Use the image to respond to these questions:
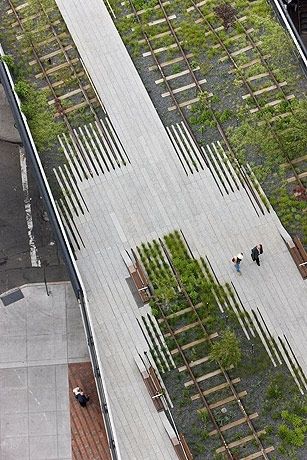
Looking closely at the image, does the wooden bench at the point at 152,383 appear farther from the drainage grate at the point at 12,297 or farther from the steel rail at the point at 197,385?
the drainage grate at the point at 12,297

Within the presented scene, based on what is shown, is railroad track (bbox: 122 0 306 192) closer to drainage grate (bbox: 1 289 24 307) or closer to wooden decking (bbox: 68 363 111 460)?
drainage grate (bbox: 1 289 24 307)

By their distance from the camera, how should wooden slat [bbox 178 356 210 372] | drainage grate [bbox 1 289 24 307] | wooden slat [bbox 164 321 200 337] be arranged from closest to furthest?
wooden slat [bbox 178 356 210 372] < wooden slat [bbox 164 321 200 337] < drainage grate [bbox 1 289 24 307]

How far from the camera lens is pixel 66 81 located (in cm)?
4853

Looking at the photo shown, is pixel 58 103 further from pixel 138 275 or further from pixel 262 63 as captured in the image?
pixel 262 63

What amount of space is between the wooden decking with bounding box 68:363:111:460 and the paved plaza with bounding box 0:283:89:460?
0.31 meters

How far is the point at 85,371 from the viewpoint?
47844mm

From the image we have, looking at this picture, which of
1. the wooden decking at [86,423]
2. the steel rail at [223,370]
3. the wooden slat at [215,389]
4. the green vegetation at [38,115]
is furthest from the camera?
the green vegetation at [38,115]

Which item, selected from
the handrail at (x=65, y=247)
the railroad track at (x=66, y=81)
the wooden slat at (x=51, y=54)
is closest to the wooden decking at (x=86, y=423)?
the handrail at (x=65, y=247)

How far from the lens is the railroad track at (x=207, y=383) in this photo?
40719 millimetres

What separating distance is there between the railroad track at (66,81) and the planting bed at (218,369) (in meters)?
6.09

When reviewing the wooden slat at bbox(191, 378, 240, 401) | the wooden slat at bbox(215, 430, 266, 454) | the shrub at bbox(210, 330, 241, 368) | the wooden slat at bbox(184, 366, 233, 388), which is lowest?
the wooden slat at bbox(215, 430, 266, 454)

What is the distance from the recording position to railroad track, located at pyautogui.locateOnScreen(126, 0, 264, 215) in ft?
151

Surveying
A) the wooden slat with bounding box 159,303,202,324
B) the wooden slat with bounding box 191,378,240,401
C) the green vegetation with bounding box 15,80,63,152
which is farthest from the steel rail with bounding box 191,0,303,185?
the wooden slat with bounding box 191,378,240,401

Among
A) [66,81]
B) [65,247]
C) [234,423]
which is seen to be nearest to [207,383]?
[234,423]
